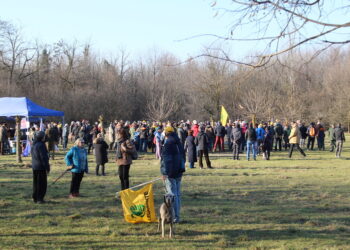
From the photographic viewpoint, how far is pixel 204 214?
9023 millimetres

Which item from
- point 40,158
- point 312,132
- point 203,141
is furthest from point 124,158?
point 312,132

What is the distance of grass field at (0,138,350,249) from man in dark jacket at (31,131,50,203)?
0.90 feet

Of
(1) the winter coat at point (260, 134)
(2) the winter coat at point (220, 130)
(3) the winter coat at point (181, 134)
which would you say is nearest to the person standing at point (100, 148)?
(3) the winter coat at point (181, 134)

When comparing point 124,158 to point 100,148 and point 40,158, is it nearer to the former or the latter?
point 40,158

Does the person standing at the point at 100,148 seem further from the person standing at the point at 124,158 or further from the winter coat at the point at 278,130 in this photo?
the winter coat at the point at 278,130

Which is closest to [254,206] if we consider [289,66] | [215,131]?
[289,66]

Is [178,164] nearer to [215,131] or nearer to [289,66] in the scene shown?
[289,66]

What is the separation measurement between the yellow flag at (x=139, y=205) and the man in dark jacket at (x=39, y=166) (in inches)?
106

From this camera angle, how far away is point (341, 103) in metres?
51.6

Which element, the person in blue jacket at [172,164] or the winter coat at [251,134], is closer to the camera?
the person in blue jacket at [172,164]

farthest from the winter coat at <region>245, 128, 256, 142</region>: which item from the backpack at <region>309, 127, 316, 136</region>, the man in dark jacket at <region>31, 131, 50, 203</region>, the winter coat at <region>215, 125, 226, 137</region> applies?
the man in dark jacket at <region>31, 131, 50, 203</region>

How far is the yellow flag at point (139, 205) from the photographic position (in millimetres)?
8180

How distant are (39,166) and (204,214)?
391cm

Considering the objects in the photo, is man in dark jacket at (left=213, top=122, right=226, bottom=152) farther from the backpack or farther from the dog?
the dog
